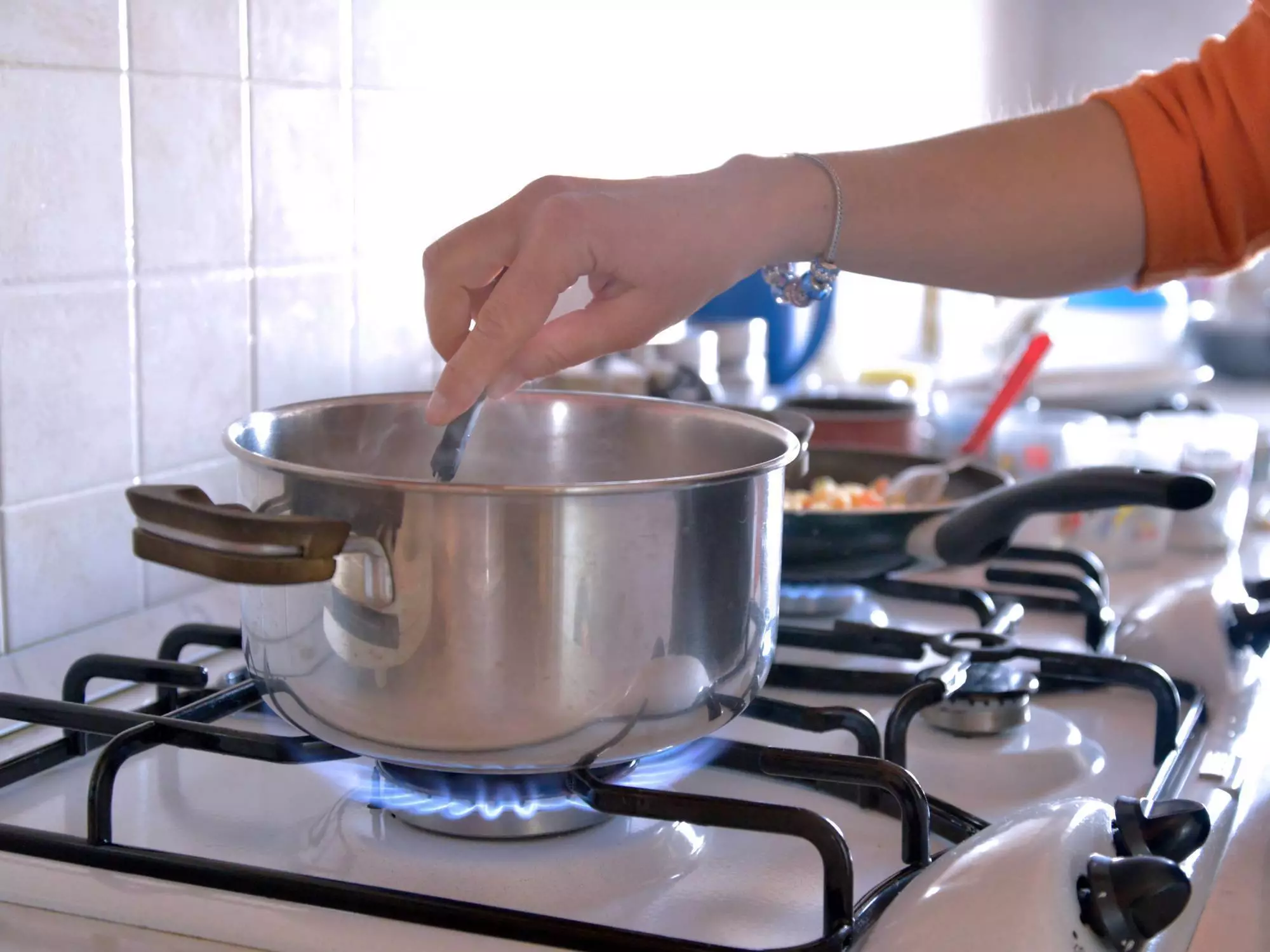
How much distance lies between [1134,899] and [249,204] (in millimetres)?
721

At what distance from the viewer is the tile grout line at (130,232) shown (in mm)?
820

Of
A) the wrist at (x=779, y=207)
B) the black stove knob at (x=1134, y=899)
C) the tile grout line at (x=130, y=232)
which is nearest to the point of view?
the black stove knob at (x=1134, y=899)

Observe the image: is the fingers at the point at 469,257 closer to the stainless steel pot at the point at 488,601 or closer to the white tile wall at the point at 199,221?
the stainless steel pot at the point at 488,601

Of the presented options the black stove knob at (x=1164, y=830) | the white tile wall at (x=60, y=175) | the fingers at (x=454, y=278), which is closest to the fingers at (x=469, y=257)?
the fingers at (x=454, y=278)

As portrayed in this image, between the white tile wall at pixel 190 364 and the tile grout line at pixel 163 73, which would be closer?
the tile grout line at pixel 163 73

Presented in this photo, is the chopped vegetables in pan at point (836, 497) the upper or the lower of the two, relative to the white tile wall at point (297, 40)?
lower

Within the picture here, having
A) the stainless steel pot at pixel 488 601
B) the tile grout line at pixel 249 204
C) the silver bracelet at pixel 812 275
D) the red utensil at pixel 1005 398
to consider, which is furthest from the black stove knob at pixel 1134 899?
A: the red utensil at pixel 1005 398

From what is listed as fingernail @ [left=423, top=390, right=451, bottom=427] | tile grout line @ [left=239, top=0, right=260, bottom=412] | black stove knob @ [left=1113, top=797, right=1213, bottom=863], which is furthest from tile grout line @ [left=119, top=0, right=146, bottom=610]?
black stove knob @ [left=1113, top=797, right=1213, bottom=863]

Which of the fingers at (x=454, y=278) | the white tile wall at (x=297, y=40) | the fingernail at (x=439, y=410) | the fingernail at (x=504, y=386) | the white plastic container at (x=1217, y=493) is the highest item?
the white tile wall at (x=297, y=40)

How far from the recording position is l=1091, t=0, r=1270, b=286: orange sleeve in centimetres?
83

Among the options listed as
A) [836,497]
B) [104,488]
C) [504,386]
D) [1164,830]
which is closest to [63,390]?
[104,488]

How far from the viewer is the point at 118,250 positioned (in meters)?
0.83

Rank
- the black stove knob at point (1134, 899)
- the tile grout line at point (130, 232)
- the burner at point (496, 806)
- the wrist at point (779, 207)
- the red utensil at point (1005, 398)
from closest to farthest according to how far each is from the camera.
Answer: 1. the black stove knob at point (1134, 899)
2. the burner at point (496, 806)
3. the wrist at point (779, 207)
4. the tile grout line at point (130, 232)
5. the red utensil at point (1005, 398)

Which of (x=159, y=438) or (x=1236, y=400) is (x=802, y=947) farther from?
(x=1236, y=400)
